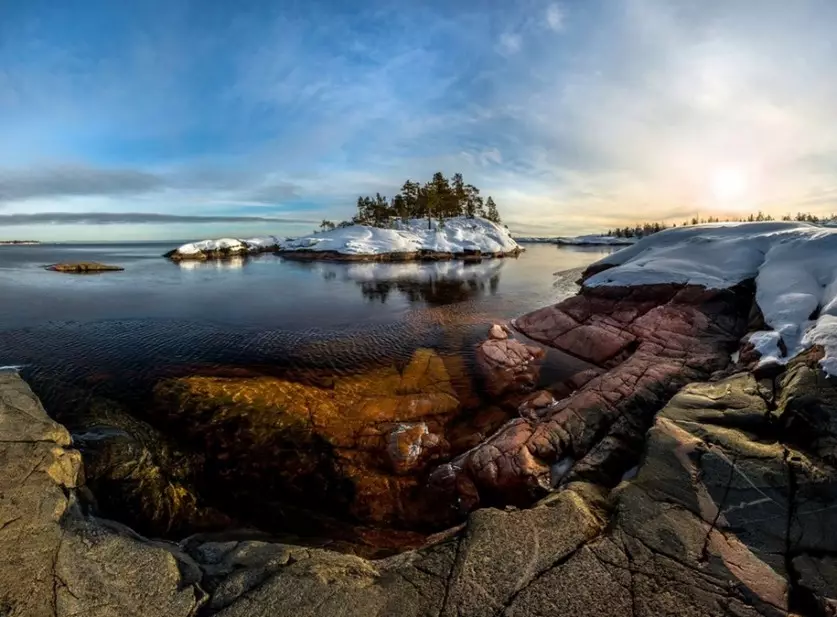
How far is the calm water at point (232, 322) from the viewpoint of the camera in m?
15.2

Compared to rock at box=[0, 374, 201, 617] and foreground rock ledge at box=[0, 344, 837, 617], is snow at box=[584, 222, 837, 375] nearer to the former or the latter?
foreground rock ledge at box=[0, 344, 837, 617]

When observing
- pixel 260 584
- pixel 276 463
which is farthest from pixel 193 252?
pixel 260 584

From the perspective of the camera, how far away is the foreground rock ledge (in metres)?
4.13

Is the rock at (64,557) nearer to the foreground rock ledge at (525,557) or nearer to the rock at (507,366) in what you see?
the foreground rock ledge at (525,557)

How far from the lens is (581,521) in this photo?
5199 millimetres

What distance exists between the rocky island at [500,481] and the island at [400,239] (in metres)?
62.5

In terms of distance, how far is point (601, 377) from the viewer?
11320 millimetres

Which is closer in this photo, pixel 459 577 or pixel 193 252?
pixel 459 577

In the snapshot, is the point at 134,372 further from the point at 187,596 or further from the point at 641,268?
the point at 641,268

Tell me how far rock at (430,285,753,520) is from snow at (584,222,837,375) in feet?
3.83

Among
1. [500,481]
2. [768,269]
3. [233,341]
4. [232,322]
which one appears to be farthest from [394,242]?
[500,481]

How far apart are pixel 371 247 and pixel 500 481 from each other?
70.1 m

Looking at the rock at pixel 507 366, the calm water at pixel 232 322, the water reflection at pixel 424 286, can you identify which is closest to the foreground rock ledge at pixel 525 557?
the rock at pixel 507 366

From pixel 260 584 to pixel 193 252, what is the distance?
8864cm
